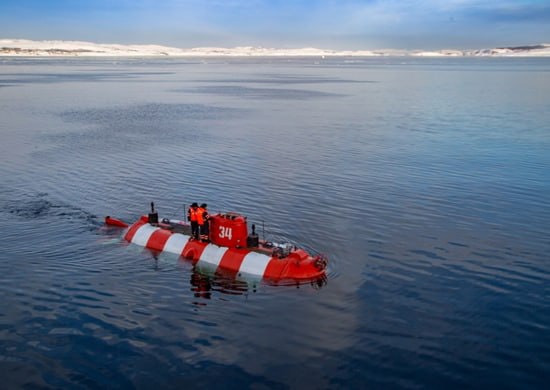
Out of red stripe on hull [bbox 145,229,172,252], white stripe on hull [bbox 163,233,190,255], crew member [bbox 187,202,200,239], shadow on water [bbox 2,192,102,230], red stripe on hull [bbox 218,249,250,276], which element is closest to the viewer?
red stripe on hull [bbox 218,249,250,276]

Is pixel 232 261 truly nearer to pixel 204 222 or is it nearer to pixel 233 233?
pixel 233 233

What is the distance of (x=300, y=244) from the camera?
25047mm

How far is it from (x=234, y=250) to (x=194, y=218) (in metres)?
2.29

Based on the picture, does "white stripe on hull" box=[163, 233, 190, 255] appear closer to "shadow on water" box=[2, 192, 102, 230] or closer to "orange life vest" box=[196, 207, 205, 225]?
"orange life vest" box=[196, 207, 205, 225]

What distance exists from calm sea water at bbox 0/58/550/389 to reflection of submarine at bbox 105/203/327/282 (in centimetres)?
65

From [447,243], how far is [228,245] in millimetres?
9419

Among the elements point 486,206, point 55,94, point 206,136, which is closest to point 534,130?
point 486,206

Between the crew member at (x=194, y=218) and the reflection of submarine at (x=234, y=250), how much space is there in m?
0.30

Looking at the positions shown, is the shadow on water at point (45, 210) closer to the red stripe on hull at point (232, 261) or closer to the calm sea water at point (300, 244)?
the calm sea water at point (300, 244)

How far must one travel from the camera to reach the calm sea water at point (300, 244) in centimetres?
1573

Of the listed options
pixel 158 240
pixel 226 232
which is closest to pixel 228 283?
pixel 226 232

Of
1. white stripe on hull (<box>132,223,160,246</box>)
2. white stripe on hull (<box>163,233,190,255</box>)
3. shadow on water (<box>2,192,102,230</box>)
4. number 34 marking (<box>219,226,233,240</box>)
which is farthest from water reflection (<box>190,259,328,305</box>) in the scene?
shadow on water (<box>2,192,102,230</box>)

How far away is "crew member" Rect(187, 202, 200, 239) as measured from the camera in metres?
23.6

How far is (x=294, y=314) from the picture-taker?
18703 millimetres
